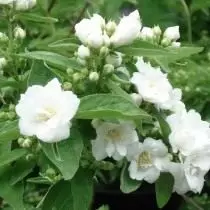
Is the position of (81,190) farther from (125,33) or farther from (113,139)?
(125,33)

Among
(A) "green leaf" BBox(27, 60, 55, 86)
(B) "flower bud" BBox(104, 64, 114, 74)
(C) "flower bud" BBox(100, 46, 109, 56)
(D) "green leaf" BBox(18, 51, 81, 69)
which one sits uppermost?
(C) "flower bud" BBox(100, 46, 109, 56)

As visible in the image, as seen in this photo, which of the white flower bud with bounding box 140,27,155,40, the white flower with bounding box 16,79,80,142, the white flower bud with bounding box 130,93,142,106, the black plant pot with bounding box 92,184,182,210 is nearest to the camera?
the white flower with bounding box 16,79,80,142

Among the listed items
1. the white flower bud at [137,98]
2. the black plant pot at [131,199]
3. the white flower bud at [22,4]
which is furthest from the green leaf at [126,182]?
the black plant pot at [131,199]

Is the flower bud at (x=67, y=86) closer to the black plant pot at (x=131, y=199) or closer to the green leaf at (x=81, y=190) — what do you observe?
the green leaf at (x=81, y=190)

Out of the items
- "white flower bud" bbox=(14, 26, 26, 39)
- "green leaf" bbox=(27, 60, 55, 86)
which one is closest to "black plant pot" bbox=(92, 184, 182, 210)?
"white flower bud" bbox=(14, 26, 26, 39)

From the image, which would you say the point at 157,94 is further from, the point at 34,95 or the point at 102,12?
the point at 102,12

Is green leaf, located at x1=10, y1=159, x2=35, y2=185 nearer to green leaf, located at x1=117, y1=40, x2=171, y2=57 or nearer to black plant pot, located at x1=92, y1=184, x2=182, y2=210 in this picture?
green leaf, located at x1=117, y1=40, x2=171, y2=57
